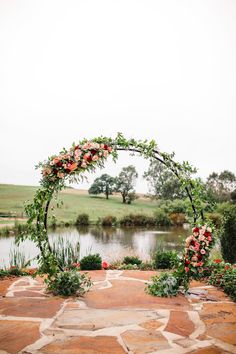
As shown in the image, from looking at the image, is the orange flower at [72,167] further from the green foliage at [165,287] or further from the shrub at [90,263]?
the shrub at [90,263]

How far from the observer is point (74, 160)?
217 inches

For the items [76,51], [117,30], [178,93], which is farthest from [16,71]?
[178,93]

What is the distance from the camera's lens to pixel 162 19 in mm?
8984

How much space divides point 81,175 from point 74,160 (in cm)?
33

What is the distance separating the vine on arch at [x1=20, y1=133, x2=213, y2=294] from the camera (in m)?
5.41

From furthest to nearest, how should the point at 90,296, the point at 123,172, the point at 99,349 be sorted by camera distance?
the point at 123,172 → the point at 90,296 → the point at 99,349

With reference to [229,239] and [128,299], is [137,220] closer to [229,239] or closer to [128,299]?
[229,239]

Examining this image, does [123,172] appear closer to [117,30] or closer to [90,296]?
[117,30]

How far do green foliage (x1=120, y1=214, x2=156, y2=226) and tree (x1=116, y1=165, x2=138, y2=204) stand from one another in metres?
22.2

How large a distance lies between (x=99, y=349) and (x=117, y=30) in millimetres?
9369

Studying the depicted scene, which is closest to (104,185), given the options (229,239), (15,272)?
(229,239)

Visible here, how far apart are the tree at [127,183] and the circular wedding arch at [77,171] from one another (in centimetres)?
4431

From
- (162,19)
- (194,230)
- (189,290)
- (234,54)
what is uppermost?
(162,19)

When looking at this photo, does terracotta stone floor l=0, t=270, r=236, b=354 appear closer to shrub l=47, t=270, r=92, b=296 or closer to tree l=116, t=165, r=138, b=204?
shrub l=47, t=270, r=92, b=296
